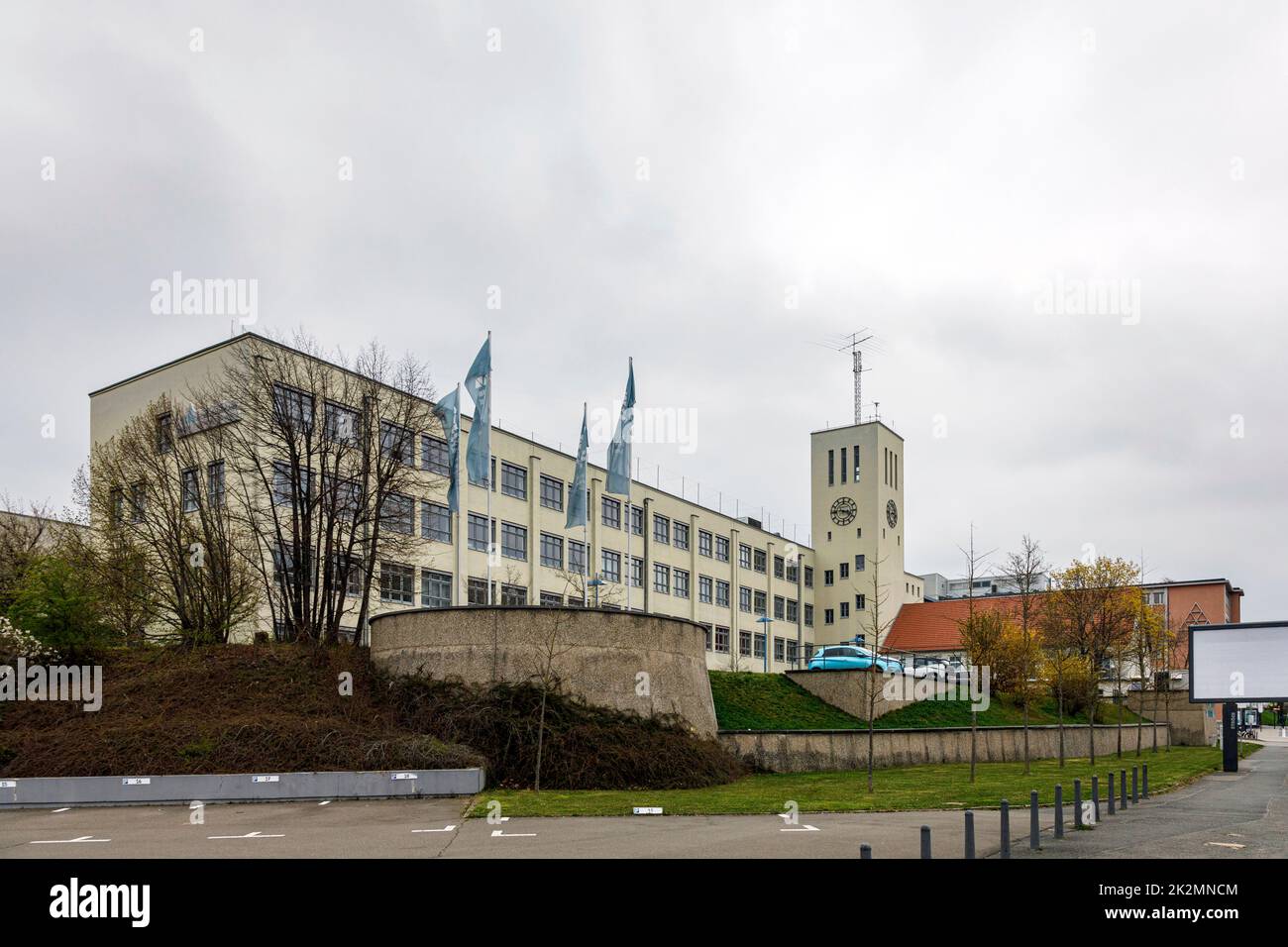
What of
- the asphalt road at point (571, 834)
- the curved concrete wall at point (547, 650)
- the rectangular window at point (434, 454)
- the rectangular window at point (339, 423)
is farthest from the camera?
the rectangular window at point (434, 454)

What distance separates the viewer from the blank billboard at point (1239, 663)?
3481cm

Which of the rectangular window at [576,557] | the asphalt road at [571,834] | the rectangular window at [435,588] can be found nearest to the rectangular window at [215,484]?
the rectangular window at [435,588]

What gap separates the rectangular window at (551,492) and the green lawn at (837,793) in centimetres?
3141

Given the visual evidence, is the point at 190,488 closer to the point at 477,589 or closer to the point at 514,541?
the point at 477,589

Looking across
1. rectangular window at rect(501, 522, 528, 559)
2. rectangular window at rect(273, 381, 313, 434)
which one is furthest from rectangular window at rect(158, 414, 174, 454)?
rectangular window at rect(501, 522, 528, 559)

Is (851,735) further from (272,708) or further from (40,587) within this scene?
(40,587)

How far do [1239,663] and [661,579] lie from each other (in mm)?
40873

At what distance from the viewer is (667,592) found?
72.9 meters

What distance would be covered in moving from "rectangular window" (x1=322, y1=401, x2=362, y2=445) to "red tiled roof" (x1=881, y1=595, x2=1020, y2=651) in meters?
63.6

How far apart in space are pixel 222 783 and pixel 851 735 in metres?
19.0

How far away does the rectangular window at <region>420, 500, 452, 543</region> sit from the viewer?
170 feet

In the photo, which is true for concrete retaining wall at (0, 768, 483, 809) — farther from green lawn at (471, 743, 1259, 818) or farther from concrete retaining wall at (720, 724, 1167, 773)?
concrete retaining wall at (720, 724, 1167, 773)

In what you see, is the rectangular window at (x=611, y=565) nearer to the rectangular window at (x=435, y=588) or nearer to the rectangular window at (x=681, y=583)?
the rectangular window at (x=681, y=583)
